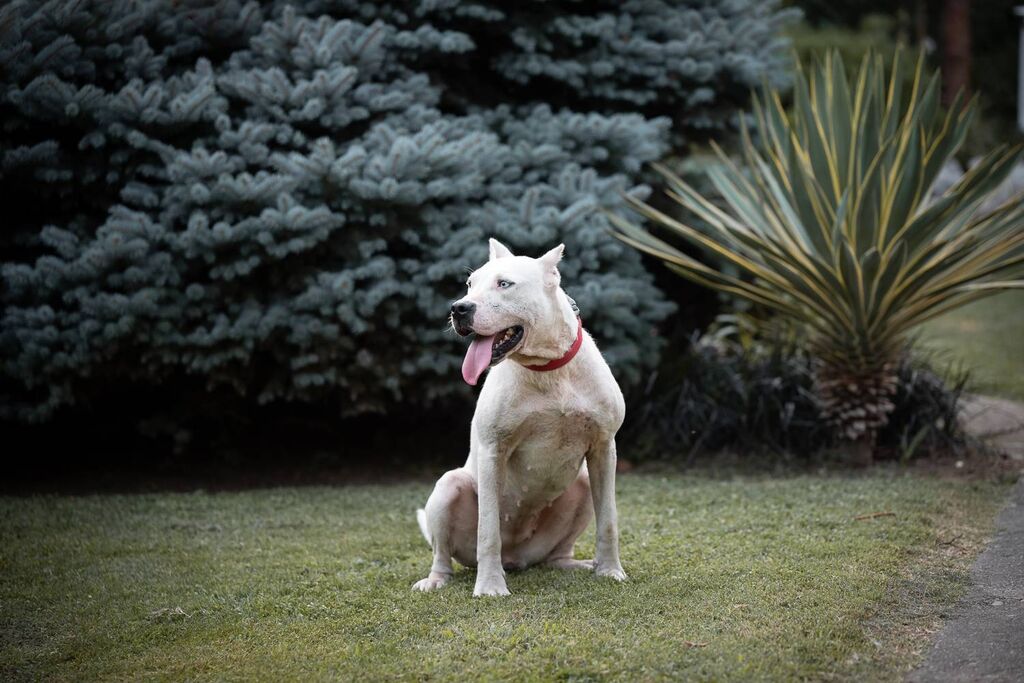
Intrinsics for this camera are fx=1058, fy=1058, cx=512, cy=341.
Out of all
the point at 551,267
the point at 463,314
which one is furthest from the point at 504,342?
the point at 551,267

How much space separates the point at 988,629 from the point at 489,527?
208cm

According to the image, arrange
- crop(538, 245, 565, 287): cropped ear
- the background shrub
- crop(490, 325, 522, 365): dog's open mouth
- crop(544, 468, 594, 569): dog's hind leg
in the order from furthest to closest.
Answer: the background shrub, crop(544, 468, 594, 569): dog's hind leg, crop(538, 245, 565, 287): cropped ear, crop(490, 325, 522, 365): dog's open mouth

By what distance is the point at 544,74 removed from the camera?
27.9ft

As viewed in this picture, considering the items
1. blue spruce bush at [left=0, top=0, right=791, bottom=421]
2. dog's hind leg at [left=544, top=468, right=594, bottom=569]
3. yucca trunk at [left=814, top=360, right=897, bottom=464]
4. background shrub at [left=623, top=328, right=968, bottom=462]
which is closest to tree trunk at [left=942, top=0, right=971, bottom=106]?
background shrub at [left=623, top=328, right=968, bottom=462]

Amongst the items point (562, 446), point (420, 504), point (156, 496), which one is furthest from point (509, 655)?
point (156, 496)

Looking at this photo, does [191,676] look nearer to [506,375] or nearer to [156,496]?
[506,375]

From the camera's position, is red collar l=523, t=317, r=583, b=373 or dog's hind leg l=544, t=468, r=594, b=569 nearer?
red collar l=523, t=317, r=583, b=373

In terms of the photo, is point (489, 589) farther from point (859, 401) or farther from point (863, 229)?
point (863, 229)

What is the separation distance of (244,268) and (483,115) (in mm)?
2475

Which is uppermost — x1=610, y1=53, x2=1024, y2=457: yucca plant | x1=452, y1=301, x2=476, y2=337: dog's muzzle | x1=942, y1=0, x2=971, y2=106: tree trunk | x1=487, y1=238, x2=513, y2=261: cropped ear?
x1=942, y1=0, x2=971, y2=106: tree trunk

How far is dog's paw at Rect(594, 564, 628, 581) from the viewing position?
16.2ft

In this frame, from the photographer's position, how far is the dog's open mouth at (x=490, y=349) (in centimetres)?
431

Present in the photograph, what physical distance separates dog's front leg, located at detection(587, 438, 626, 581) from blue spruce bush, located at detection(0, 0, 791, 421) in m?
2.39

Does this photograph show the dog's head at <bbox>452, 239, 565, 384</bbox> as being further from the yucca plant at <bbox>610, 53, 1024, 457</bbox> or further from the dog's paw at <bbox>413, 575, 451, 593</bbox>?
the yucca plant at <bbox>610, 53, 1024, 457</bbox>
